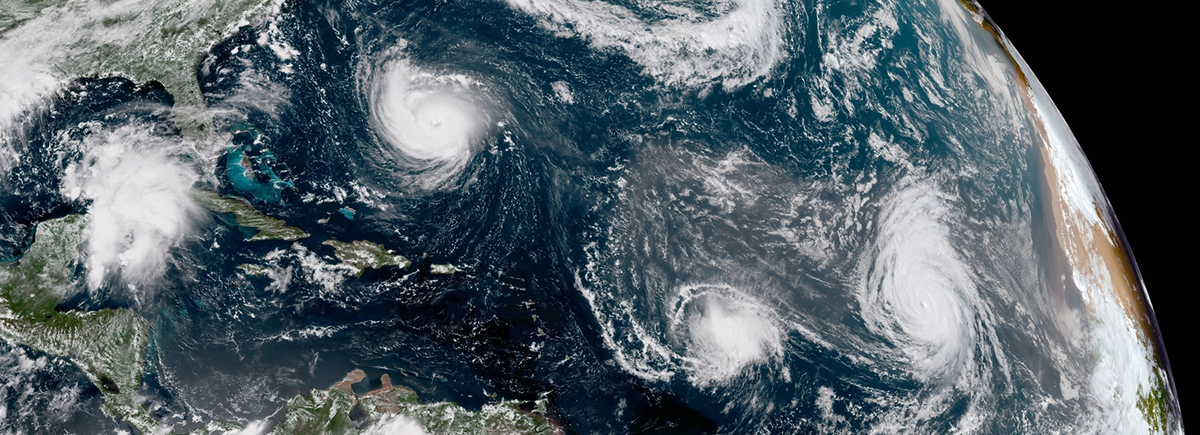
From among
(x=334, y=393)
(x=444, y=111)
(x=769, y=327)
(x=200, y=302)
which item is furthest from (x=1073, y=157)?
(x=200, y=302)

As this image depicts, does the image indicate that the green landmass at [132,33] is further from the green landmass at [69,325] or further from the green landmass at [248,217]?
the green landmass at [69,325]

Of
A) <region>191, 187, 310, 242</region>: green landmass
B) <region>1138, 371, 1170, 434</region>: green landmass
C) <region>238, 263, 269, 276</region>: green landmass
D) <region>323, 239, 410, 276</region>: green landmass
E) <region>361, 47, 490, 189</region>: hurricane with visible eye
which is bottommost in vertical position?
<region>1138, 371, 1170, 434</region>: green landmass

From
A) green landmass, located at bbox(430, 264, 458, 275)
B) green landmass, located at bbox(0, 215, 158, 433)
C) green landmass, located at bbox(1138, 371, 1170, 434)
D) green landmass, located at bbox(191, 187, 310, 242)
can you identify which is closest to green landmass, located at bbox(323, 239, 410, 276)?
green landmass, located at bbox(430, 264, 458, 275)

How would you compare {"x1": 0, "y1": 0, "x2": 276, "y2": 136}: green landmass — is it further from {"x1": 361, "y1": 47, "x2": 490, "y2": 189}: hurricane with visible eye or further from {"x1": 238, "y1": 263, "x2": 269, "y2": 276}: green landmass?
{"x1": 238, "y1": 263, "x2": 269, "y2": 276}: green landmass

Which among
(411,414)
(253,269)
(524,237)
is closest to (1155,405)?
(524,237)

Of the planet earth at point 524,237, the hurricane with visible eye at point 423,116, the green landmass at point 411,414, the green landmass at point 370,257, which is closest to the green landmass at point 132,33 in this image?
the planet earth at point 524,237

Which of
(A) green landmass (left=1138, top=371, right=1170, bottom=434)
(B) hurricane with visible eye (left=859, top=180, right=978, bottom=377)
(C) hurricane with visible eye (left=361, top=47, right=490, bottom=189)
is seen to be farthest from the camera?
(A) green landmass (left=1138, top=371, right=1170, bottom=434)

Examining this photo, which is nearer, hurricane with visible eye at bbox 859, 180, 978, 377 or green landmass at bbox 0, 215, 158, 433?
green landmass at bbox 0, 215, 158, 433
